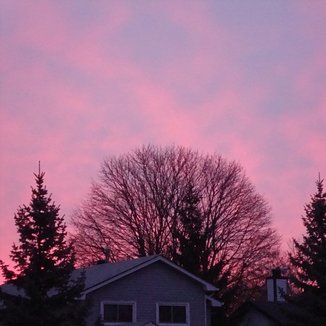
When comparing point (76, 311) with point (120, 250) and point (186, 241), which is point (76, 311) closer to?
point (186, 241)

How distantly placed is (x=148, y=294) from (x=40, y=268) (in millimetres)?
10726

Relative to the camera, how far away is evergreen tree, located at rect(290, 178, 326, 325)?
27859 mm

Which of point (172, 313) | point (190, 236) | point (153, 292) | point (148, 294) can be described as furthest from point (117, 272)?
point (190, 236)

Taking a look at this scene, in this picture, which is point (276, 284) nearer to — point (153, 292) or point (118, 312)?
point (153, 292)

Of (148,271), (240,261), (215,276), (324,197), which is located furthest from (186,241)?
(324,197)

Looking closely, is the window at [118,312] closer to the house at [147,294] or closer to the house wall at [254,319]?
the house at [147,294]

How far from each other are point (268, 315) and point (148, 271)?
7248 mm

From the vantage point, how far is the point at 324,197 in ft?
94.7

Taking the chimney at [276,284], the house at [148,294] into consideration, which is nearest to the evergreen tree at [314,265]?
the house at [148,294]

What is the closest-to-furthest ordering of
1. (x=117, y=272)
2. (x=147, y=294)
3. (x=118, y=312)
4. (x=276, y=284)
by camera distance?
(x=118, y=312) < (x=117, y=272) < (x=147, y=294) < (x=276, y=284)

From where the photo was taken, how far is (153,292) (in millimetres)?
34125

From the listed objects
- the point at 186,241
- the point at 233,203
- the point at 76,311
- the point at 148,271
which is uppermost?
the point at 233,203

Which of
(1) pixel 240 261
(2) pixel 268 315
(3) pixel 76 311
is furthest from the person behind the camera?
(1) pixel 240 261

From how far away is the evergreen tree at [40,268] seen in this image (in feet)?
77.6
